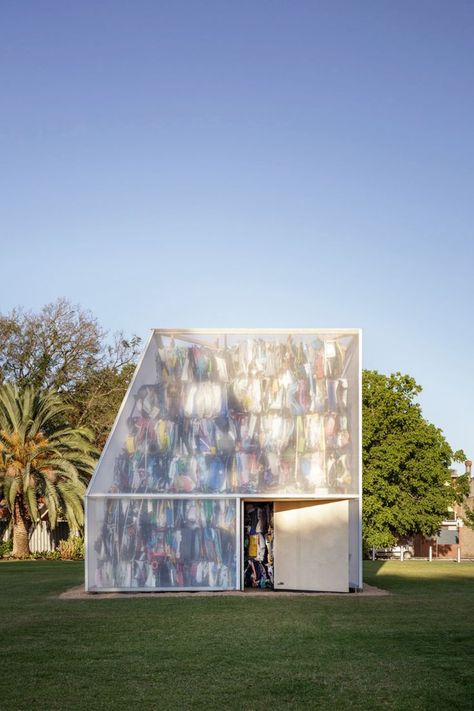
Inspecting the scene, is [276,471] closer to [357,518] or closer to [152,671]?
[357,518]

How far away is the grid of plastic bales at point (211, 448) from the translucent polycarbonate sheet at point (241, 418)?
22mm

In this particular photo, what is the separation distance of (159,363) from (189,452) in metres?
2.16

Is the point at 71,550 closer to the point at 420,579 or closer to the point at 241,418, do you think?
the point at 420,579

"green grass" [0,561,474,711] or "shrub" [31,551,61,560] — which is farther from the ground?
"green grass" [0,561,474,711]

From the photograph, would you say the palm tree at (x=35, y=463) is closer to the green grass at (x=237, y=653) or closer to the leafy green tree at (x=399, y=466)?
the leafy green tree at (x=399, y=466)

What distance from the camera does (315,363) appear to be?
21391 mm

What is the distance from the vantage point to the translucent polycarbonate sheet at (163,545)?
1994 centimetres

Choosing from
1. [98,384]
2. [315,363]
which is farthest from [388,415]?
[315,363]

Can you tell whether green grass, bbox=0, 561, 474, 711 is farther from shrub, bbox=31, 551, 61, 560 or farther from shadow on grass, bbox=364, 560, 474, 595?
shrub, bbox=31, 551, 61, 560

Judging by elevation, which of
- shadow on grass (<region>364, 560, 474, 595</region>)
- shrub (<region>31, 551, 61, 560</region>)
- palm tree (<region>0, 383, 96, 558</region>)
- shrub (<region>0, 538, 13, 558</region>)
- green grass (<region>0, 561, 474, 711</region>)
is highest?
palm tree (<region>0, 383, 96, 558</region>)

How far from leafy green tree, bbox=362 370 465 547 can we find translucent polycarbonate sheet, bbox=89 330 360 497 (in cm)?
2176

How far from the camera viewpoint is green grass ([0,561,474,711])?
30.5 feet

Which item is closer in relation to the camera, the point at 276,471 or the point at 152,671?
the point at 152,671

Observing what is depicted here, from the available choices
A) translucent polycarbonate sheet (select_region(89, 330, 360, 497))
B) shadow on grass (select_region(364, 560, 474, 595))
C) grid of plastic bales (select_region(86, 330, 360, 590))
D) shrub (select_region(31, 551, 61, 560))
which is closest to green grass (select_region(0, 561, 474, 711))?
grid of plastic bales (select_region(86, 330, 360, 590))
